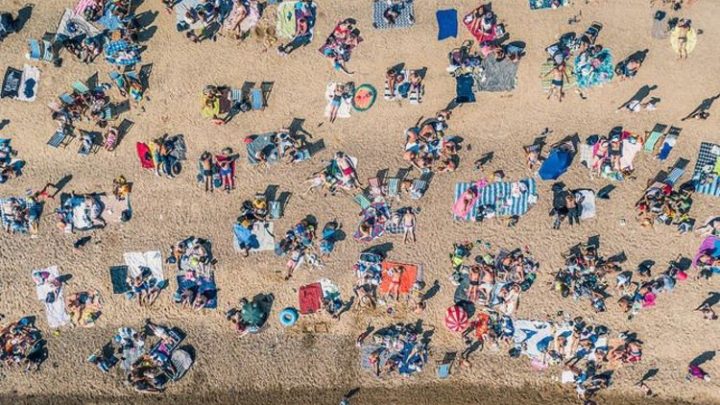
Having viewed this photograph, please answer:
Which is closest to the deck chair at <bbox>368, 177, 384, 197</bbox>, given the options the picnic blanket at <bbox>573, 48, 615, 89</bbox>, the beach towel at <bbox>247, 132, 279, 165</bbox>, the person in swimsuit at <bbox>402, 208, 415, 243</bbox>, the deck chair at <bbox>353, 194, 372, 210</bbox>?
the deck chair at <bbox>353, 194, 372, 210</bbox>

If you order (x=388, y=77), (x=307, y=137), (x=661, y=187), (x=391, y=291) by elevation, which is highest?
(x=388, y=77)

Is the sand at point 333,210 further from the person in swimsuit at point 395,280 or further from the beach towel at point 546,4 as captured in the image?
the person in swimsuit at point 395,280

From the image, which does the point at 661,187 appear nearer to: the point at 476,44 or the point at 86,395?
the point at 476,44

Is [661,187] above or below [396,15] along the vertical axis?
below

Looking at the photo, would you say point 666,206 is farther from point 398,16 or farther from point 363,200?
point 398,16

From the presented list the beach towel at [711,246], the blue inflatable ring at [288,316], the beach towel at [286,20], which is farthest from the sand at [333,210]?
the beach towel at [286,20]

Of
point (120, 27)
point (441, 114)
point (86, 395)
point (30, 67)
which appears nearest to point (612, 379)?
point (441, 114)

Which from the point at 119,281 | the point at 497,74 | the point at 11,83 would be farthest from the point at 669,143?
the point at 11,83
